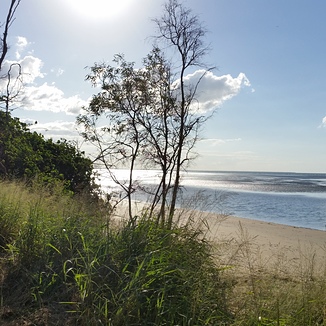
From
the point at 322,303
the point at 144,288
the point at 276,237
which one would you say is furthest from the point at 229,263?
the point at 276,237

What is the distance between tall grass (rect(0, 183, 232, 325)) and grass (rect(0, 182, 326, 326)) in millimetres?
10

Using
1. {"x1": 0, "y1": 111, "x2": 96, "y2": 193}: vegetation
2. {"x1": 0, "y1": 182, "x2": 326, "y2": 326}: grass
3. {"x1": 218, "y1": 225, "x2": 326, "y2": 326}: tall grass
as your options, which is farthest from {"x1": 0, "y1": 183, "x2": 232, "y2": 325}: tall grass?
{"x1": 0, "y1": 111, "x2": 96, "y2": 193}: vegetation

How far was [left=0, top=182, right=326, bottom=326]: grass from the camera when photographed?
10.9 ft

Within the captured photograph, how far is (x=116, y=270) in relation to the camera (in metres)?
3.73

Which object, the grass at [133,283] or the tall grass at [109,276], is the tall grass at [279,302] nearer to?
the grass at [133,283]

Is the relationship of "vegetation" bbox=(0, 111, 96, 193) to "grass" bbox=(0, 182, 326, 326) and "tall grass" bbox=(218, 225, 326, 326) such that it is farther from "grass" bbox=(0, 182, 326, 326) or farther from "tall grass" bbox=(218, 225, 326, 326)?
"tall grass" bbox=(218, 225, 326, 326)

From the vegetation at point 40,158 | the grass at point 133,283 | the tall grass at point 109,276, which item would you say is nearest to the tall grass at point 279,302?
the grass at point 133,283

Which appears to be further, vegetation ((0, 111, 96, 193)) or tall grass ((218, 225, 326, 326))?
vegetation ((0, 111, 96, 193))

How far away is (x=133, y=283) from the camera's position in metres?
3.42

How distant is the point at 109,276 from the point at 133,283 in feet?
1.17

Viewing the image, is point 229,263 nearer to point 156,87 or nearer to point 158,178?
point 158,178

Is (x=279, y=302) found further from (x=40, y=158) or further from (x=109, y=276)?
(x=40, y=158)

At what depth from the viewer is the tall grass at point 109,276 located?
3.32m

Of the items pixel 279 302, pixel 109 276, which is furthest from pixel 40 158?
pixel 279 302
